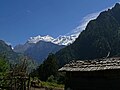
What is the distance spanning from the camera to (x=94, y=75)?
1559cm

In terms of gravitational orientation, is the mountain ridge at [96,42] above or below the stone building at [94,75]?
above

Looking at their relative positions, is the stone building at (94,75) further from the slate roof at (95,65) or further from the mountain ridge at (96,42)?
the mountain ridge at (96,42)

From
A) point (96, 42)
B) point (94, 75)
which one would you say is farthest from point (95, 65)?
point (96, 42)

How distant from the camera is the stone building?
48.5 ft

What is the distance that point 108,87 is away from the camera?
49.3ft

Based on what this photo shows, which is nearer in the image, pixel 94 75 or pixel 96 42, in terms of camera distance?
pixel 94 75

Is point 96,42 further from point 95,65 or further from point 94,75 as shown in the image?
point 94,75

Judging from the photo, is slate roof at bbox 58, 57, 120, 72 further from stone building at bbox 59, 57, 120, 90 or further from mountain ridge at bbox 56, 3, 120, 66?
mountain ridge at bbox 56, 3, 120, 66

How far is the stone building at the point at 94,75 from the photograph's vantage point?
1479cm

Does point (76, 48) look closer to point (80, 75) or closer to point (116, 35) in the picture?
point (116, 35)

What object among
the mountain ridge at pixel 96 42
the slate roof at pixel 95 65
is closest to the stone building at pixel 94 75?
the slate roof at pixel 95 65

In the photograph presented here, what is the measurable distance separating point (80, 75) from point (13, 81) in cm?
1043

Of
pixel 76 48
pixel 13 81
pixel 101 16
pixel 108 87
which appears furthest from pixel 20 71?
pixel 101 16

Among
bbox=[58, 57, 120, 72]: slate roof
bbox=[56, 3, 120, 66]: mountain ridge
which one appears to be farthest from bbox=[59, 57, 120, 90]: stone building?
bbox=[56, 3, 120, 66]: mountain ridge
